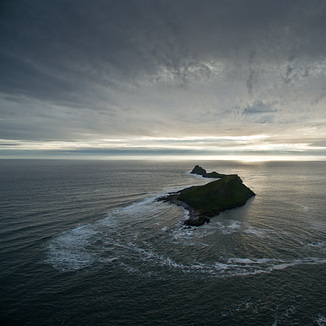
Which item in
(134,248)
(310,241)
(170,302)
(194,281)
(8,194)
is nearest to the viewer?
(170,302)

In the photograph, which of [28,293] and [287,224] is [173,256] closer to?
[28,293]

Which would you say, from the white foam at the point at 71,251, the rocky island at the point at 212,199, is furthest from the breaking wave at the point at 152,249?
the rocky island at the point at 212,199

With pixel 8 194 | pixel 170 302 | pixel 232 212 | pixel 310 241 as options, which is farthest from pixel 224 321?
pixel 8 194

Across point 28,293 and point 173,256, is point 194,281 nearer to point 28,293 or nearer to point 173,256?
point 173,256

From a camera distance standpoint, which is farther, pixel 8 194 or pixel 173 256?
pixel 8 194

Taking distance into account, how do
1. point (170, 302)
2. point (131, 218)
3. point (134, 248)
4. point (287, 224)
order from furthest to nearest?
point (131, 218) → point (287, 224) → point (134, 248) → point (170, 302)

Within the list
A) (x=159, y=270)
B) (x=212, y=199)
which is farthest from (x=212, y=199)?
(x=159, y=270)

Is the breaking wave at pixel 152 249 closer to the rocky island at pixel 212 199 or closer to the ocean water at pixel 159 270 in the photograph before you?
the ocean water at pixel 159 270
